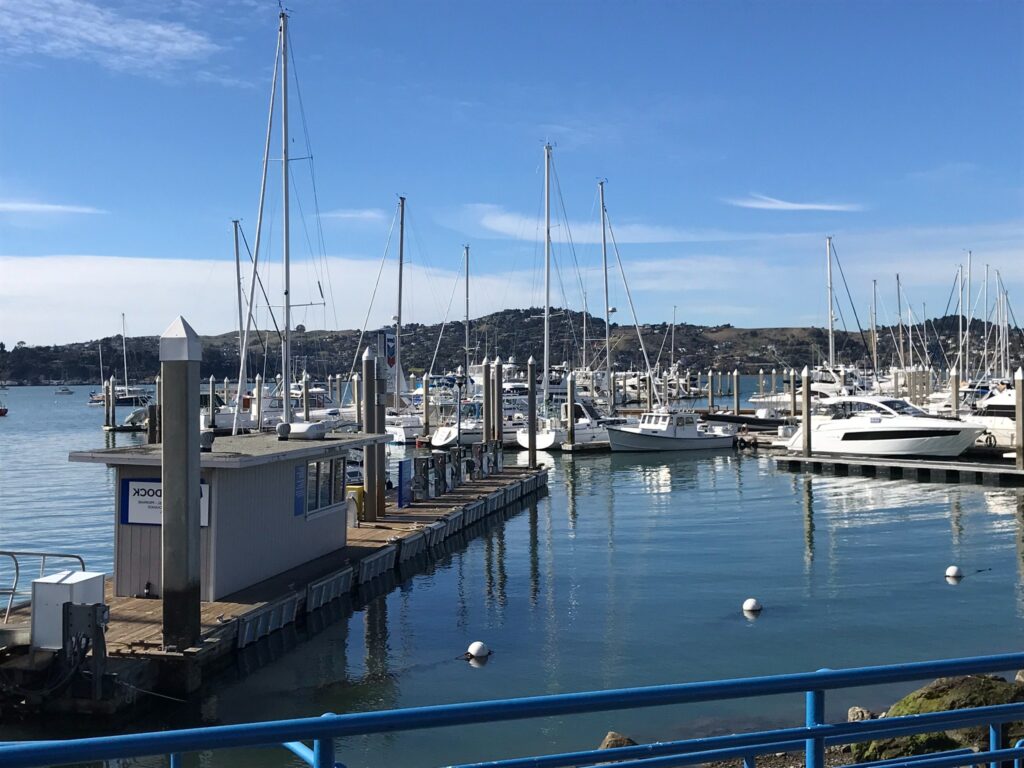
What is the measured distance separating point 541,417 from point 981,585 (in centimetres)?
4504

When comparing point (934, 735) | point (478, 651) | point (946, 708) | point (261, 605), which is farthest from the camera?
point (478, 651)

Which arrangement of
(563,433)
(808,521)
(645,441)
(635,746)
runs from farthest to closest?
(563,433)
(645,441)
(808,521)
(635,746)

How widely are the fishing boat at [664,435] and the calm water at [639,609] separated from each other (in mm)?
17177

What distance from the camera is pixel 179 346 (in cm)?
1320

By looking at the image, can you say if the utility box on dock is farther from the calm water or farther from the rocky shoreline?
the rocky shoreline

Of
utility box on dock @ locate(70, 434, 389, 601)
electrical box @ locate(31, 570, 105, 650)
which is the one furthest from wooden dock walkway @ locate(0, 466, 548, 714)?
utility box on dock @ locate(70, 434, 389, 601)

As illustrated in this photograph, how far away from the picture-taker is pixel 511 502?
3528 centimetres

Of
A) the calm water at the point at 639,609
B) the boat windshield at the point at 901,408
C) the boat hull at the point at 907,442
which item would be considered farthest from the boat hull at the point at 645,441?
the calm water at the point at 639,609

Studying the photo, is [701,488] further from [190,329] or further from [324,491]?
[190,329]

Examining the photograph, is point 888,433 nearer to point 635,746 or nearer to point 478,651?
point 478,651

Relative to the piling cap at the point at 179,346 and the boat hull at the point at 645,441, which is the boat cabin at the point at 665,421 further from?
the piling cap at the point at 179,346

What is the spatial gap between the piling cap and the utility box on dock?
2.56m

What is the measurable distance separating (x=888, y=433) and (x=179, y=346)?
40088 mm

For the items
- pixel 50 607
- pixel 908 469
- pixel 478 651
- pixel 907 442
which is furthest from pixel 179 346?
pixel 907 442
